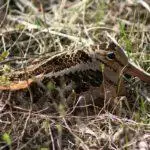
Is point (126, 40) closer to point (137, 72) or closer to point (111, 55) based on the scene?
point (137, 72)

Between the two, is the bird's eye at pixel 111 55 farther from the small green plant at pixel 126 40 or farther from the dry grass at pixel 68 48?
the small green plant at pixel 126 40

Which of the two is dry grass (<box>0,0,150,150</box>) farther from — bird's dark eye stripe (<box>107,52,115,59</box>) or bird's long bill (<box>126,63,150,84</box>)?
bird's dark eye stripe (<box>107,52,115,59</box>)

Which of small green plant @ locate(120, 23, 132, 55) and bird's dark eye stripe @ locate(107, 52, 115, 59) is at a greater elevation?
bird's dark eye stripe @ locate(107, 52, 115, 59)

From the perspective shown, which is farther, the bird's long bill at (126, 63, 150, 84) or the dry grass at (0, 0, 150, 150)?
the bird's long bill at (126, 63, 150, 84)

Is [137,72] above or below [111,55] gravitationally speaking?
below

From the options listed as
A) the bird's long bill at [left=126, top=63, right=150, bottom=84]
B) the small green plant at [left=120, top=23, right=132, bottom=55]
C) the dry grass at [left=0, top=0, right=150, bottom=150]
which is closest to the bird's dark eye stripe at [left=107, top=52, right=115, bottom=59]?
the bird's long bill at [left=126, top=63, right=150, bottom=84]

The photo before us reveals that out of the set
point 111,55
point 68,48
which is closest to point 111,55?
point 111,55

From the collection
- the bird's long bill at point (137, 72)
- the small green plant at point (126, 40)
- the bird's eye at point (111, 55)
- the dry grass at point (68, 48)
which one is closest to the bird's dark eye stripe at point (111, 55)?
the bird's eye at point (111, 55)
